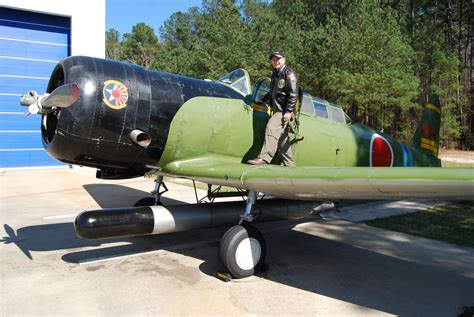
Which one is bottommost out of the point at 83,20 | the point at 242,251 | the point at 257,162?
the point at 242,251

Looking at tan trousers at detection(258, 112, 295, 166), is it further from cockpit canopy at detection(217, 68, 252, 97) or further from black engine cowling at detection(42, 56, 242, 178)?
black engine cowling at detection(42, 56, 242, 178)

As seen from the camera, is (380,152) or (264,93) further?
(380,152)

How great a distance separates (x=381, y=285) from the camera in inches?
161

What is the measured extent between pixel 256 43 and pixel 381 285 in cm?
2298

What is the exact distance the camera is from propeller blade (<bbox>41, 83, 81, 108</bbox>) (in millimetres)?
3801

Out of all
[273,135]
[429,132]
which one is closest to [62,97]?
[273,135]

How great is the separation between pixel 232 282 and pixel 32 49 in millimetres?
14523

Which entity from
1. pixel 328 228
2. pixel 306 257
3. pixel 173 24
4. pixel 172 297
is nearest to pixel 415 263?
pixel 306 257

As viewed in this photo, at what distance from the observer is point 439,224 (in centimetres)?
691

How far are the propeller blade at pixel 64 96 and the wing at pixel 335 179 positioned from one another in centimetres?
130

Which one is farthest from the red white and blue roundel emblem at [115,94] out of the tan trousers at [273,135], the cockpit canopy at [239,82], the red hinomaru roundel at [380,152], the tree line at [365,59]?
the tree line at [365,59]

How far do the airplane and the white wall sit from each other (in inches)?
477

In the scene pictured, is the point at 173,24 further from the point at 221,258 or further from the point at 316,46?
the point at 221,258

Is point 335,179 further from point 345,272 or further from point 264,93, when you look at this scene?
point 264,93
